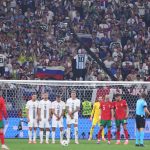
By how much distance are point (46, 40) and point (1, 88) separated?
18.7 ft

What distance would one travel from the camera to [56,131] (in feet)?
90.4

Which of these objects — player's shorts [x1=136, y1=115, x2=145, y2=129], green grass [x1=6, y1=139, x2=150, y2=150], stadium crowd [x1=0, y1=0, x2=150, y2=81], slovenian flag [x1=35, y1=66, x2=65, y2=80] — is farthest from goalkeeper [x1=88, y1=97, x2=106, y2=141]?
stadium crowd [x1=0, y1=0, x2=150, y2=81]

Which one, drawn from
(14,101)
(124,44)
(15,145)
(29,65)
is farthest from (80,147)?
(124,44)

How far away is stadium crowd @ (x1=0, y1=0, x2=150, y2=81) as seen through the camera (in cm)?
3175

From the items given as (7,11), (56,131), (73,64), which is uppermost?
(7,11)

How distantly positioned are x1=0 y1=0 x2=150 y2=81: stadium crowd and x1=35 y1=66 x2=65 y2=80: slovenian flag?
0.29 meters

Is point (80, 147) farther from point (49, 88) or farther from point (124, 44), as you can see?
point (124, 44)

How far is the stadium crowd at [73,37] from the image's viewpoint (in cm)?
3175


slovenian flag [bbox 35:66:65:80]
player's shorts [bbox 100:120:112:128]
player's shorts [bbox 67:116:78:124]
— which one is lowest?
player's shorts [bbox 100:120:112:128]

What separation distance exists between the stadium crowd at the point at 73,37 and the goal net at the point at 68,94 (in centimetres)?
262

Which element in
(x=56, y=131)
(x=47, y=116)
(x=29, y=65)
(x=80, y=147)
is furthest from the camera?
(x=29, y=65)

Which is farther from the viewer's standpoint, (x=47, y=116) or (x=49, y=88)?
(x=49, y=88)

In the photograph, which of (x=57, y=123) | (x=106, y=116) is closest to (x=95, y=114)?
(x=106, y=116)

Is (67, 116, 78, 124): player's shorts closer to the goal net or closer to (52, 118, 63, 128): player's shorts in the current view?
(52, 118, 63, 128): player's shorts
